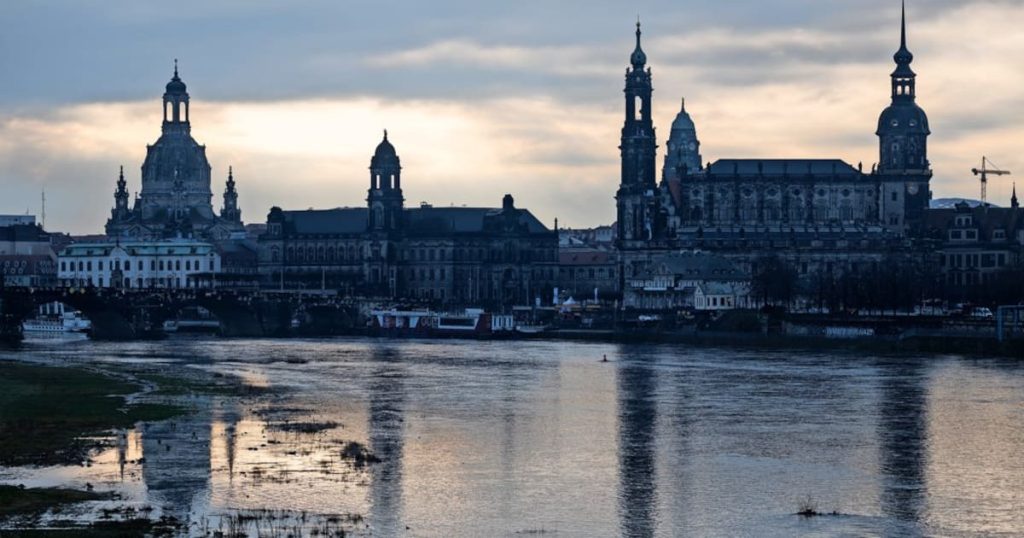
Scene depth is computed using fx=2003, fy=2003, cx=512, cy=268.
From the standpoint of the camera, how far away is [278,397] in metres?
105

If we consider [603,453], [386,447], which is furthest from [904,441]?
[386,447]

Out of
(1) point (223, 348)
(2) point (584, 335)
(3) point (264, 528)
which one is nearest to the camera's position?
(3) point (264, 528)

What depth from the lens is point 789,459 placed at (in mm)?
76062

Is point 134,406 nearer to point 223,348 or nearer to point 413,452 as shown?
point 413,452

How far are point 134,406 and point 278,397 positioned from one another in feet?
42.0

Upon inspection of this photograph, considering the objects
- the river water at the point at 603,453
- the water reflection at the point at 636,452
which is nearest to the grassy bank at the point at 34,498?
the river water at the point at 603,453

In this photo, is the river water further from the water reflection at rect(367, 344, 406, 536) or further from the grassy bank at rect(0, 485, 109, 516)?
the grassy bank at rect(0, 485, 109, 516)

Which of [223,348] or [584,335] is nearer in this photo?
[223,348]

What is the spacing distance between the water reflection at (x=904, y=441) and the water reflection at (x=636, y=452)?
7.88m

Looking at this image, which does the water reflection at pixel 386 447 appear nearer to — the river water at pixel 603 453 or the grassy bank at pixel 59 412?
the river water at pixel 603 453

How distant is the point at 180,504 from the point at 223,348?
11026cm

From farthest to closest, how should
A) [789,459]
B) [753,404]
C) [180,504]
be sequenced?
1. [753,404]
2. [789,459]
3. [180,504]

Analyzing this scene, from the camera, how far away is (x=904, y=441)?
8219cm

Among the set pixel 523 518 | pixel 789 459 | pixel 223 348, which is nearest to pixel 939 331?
pixel 223 348
